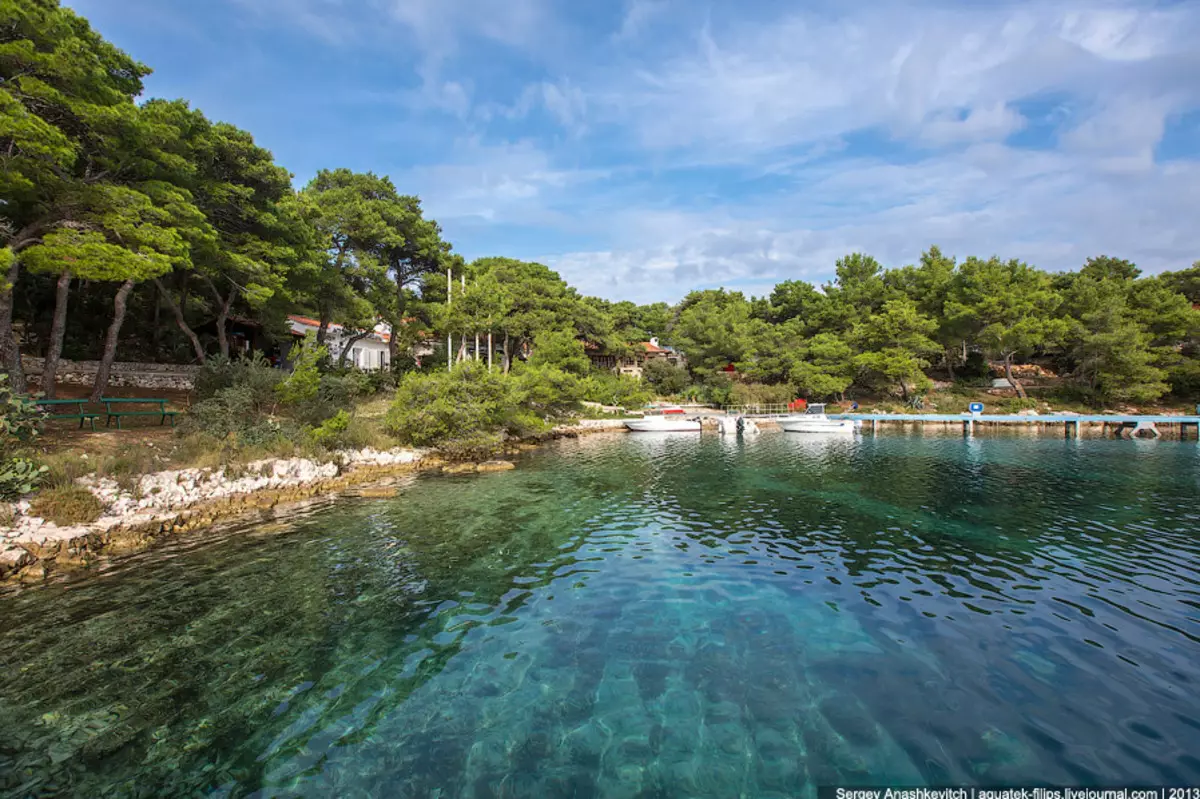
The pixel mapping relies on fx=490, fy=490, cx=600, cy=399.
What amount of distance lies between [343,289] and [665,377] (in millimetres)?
37552

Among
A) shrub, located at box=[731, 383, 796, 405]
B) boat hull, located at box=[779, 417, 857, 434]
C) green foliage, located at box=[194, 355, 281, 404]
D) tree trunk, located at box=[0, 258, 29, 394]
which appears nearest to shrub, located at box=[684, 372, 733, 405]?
shrub, located at box=[731, 383, 796, 405]

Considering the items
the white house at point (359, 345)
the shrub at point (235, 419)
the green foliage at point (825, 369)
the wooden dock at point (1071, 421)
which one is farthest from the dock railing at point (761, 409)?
the shrub at point (235, 419)

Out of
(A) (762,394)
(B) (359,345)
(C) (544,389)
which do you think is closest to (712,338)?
(A) (762,394)

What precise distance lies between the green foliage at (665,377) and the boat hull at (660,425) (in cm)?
1717

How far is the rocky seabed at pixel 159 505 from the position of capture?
944 centimetres

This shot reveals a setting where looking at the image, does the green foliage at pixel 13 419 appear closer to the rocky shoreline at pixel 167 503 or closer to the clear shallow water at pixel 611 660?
the rocky shoreline at pixel 167 503

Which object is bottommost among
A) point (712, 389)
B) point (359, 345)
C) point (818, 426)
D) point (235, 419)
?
point (818, 426)

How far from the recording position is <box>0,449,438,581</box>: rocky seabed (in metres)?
9.44

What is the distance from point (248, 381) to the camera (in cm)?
1780

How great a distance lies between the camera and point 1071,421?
36.1 meters

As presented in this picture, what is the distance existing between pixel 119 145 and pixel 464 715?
19.7 meters

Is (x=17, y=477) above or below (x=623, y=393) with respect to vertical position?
below

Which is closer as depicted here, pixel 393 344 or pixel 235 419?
pixel 235 419

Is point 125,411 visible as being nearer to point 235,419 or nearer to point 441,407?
point 235,419
